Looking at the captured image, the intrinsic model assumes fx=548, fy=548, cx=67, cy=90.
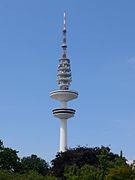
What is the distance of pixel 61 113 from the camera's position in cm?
10969

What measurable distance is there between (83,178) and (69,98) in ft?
230

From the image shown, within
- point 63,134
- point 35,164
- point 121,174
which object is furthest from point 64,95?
point 121,174

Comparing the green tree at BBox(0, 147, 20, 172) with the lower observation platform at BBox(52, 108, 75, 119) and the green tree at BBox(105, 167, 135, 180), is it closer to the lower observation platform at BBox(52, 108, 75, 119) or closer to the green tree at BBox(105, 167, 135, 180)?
the green tree at BBox(105, 167, 135, 180)

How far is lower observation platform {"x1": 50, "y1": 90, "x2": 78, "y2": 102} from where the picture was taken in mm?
111875

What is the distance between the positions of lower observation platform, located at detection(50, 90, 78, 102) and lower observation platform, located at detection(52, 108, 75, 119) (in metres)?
3.28

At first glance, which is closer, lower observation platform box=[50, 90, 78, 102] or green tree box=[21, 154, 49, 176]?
green tree box=[21, 154, 49, 176]

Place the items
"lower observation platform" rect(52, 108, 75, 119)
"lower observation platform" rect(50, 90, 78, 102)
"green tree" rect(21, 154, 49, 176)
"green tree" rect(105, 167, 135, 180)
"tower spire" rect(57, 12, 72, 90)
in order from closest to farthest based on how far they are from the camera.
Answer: "green tree" rect(105, 167, 135, 180)
"green tree" rect(21, 154, 49, 176)
"lower observation platform" rect(52, 108, 75, 119)
"lower observation platform" rect(50, 90, 78, 102)
"tower spire" rect(57, 12, 72, 90)

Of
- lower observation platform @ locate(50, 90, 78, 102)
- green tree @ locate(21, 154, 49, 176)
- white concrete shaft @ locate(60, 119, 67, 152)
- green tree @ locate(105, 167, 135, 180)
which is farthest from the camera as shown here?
lower observation platform @ locate(50, 90, 78, 102)

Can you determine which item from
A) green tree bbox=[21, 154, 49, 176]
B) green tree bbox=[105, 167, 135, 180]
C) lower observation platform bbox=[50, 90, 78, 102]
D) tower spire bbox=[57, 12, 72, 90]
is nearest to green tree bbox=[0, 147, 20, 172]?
green tree bbox=[21, 154, 49, 176]

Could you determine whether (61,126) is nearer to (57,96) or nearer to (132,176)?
(57,96)

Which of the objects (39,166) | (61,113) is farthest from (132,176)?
(61,113)

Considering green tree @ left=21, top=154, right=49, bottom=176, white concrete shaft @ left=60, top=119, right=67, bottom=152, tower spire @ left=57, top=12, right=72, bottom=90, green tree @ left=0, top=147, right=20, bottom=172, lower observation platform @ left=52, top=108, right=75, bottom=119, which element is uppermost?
tower spire @ left=57, top=12, right=72, bottom=90

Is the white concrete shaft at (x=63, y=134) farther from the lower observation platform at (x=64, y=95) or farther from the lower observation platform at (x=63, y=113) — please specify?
the lower observation platform at (x=64, y=95)

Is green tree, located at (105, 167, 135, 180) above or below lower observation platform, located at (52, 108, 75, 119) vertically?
below
